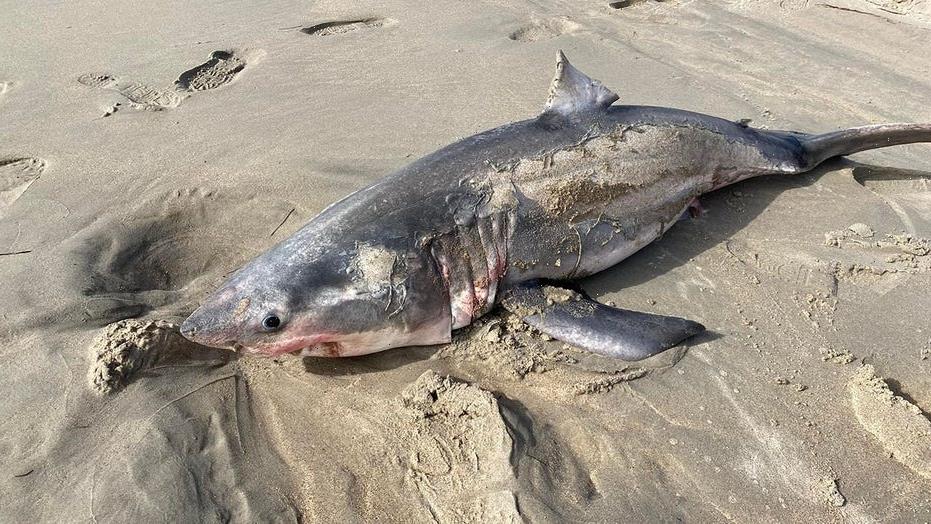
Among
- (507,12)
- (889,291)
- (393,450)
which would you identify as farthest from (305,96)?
(889,291)

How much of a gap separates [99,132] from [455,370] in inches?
153

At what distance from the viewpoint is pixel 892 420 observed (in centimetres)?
283

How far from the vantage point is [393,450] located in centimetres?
273

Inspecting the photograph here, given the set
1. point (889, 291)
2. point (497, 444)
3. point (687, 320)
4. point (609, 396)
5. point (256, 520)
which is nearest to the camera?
point (256, 520)

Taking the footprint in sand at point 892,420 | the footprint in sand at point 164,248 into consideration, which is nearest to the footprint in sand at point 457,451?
the footprint in sand at point 164,248

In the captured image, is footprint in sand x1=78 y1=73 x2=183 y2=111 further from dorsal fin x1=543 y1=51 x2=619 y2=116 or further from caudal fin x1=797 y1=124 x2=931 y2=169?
caudal fin x1=797 y1=124 x2=931 y2=169

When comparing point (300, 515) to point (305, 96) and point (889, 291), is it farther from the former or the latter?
point (305, 96)

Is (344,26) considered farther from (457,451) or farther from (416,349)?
(457,451)

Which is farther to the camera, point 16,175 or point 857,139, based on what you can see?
point 857,139

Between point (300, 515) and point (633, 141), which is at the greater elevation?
point (633, 141)

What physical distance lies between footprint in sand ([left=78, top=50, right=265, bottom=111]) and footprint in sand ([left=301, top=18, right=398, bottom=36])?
3.02 ft

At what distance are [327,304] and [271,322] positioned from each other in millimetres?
279

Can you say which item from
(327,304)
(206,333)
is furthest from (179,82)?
(327,304)

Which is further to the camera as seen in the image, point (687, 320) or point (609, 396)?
point (687, 320)
